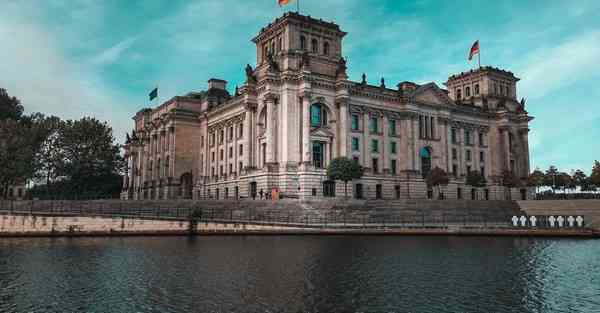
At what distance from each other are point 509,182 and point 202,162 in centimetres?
5147

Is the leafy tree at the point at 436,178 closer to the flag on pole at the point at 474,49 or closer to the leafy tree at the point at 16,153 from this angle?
the flag on pole at the point at 474,49

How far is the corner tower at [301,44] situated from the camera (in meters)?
65.7

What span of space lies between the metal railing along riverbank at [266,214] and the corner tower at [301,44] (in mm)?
21792

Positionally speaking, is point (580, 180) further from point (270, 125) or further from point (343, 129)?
point (270, 125)

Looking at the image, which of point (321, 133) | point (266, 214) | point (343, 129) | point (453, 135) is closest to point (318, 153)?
point (321, 133)

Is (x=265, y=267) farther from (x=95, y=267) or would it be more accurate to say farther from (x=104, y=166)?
(x=104, y=166)

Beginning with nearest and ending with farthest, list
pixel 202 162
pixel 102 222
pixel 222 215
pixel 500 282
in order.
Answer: pixel 500 282 → pixel 102 222 → pixel 222 215 → pixel 202 162

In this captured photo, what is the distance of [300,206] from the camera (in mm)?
51469

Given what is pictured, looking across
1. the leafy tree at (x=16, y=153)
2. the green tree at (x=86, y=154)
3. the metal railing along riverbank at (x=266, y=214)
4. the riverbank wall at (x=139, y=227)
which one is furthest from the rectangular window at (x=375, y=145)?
the leafy tree at (x=16, y=153)

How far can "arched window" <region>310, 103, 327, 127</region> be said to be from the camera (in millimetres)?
64812

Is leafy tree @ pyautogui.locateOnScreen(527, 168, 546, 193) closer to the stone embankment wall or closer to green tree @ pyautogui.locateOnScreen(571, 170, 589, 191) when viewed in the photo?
green tree @ pyautogui.locateOnScreen(571, 170, 589, 191)

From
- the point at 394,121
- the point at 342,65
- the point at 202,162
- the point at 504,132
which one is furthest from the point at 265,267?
the point at 504,132

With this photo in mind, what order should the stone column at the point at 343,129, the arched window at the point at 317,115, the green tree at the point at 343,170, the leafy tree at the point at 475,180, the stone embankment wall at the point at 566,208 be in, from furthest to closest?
1. the leafy tree at the point at 475,180
2. the stone column at the point at 343,129
3. the arched window at the point at 317,115
4. the green tree at the point at 343,170
5. the stone embankment wall at the point at 566,208

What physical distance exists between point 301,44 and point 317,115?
10.9m
